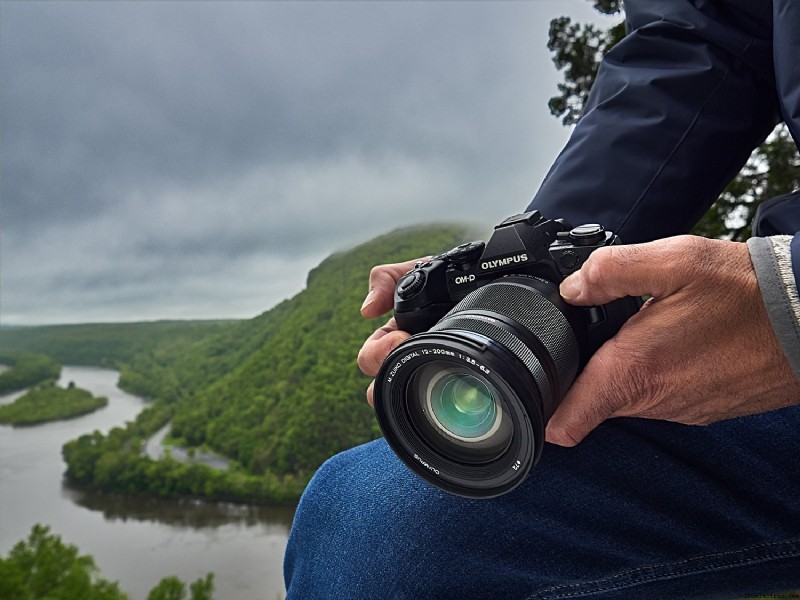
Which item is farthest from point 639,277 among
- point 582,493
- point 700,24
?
point 700,24

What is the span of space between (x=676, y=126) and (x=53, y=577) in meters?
9.33

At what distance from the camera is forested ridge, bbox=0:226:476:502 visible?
348 inches

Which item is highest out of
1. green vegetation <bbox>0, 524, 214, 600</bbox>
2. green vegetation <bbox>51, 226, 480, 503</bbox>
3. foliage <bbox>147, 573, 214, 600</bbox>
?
green vegetation <bbox>51, 226, 480, 503</bbox>

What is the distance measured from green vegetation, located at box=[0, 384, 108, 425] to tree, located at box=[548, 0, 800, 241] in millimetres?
7920

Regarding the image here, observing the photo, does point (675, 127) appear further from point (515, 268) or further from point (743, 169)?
point (743, 169)

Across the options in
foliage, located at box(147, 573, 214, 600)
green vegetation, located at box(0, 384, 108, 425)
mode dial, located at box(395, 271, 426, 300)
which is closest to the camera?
mode dial, located at box(395, 271, 426, 300)

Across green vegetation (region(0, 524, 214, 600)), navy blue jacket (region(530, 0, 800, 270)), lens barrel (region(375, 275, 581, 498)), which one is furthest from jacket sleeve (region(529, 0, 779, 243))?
green vegetation (region(0, 524, 214, 600))

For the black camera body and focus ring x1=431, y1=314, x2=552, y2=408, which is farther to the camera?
the black camera body

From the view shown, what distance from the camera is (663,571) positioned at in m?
0.48

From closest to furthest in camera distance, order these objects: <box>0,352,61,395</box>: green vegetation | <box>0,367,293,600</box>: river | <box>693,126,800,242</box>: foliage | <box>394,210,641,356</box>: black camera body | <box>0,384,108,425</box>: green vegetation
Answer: <box>394,210,641,356</box>: black camera body, <box>693,126,800,242</box>: foliage, <box>0,352,61,395</box>: green vegetation, <box>0,384,108,425</box>: green vegetation, <box>0,367,293,600</box>: river

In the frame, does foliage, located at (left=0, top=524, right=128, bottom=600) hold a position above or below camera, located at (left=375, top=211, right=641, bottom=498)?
below

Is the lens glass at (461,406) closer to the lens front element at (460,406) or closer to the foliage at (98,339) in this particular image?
the lens front element at (460,406)

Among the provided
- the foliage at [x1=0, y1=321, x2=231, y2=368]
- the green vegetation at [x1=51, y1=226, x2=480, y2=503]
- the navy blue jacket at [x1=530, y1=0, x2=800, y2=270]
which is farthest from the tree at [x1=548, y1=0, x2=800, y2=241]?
the foliage at [x1=0, y1=321, x2=231, y2=368]

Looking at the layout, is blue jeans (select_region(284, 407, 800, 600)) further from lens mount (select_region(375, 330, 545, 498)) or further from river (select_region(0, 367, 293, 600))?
river (select_region(0, 367, 293, 600))
